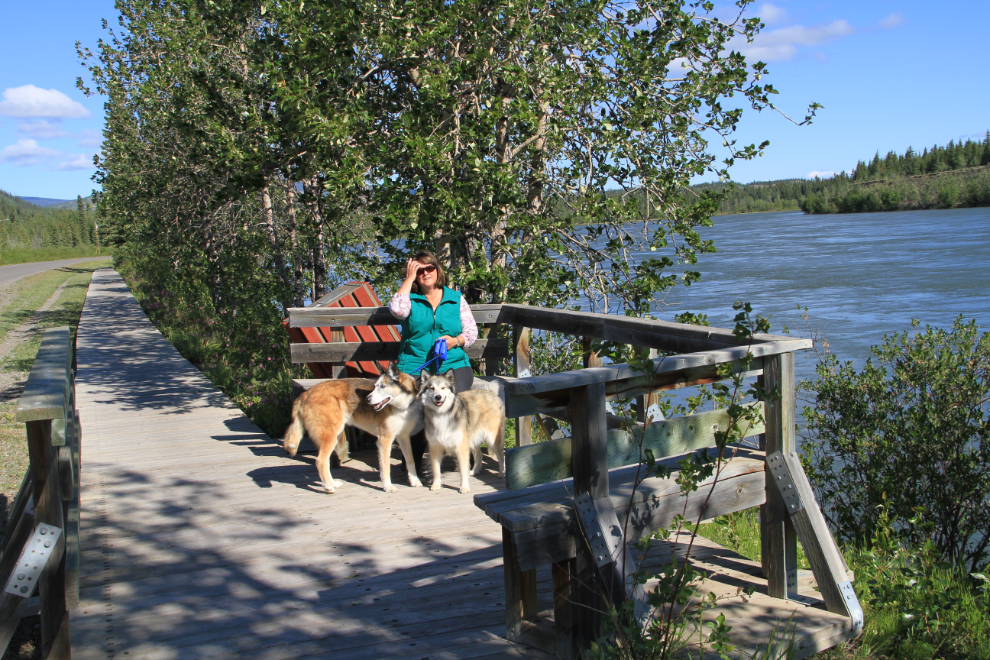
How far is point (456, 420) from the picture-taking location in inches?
197

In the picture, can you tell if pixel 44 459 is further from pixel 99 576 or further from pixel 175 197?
pixel 175 197

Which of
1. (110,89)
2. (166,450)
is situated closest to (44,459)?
(166,450)

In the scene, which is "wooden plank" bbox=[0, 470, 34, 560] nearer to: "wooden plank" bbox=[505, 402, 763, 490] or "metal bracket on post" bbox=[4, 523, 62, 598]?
"metal bracket on post" bbox=[4, 523, 62, 598]

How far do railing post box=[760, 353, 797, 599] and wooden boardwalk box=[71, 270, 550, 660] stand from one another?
1.09 metres

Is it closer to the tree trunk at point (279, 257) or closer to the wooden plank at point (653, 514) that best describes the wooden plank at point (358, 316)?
the wooden plank at point (653, 514)

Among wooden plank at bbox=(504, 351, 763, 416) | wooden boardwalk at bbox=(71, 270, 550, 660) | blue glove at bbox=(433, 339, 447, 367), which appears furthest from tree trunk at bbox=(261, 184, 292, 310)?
wooden plank at bbox=(504, 351, 763, 416)

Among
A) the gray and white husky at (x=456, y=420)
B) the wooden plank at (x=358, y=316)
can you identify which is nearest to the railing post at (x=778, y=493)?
the gray and white husky at (x=456, y=420)

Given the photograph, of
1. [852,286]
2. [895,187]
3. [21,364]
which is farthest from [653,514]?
[895,187]

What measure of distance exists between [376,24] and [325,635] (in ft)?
16.6

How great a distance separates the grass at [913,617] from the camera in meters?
3.37

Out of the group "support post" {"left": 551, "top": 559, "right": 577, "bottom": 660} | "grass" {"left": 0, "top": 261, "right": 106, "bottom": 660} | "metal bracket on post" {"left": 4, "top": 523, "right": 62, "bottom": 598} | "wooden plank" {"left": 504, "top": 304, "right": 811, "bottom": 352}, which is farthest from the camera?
"wooden plank" {"left": 504, "top": 304, "right": 811, "bottom": 352}

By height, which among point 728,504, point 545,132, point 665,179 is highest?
point 545,132

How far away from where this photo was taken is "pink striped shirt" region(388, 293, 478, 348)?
5402 mm

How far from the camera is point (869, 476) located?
595 cm
